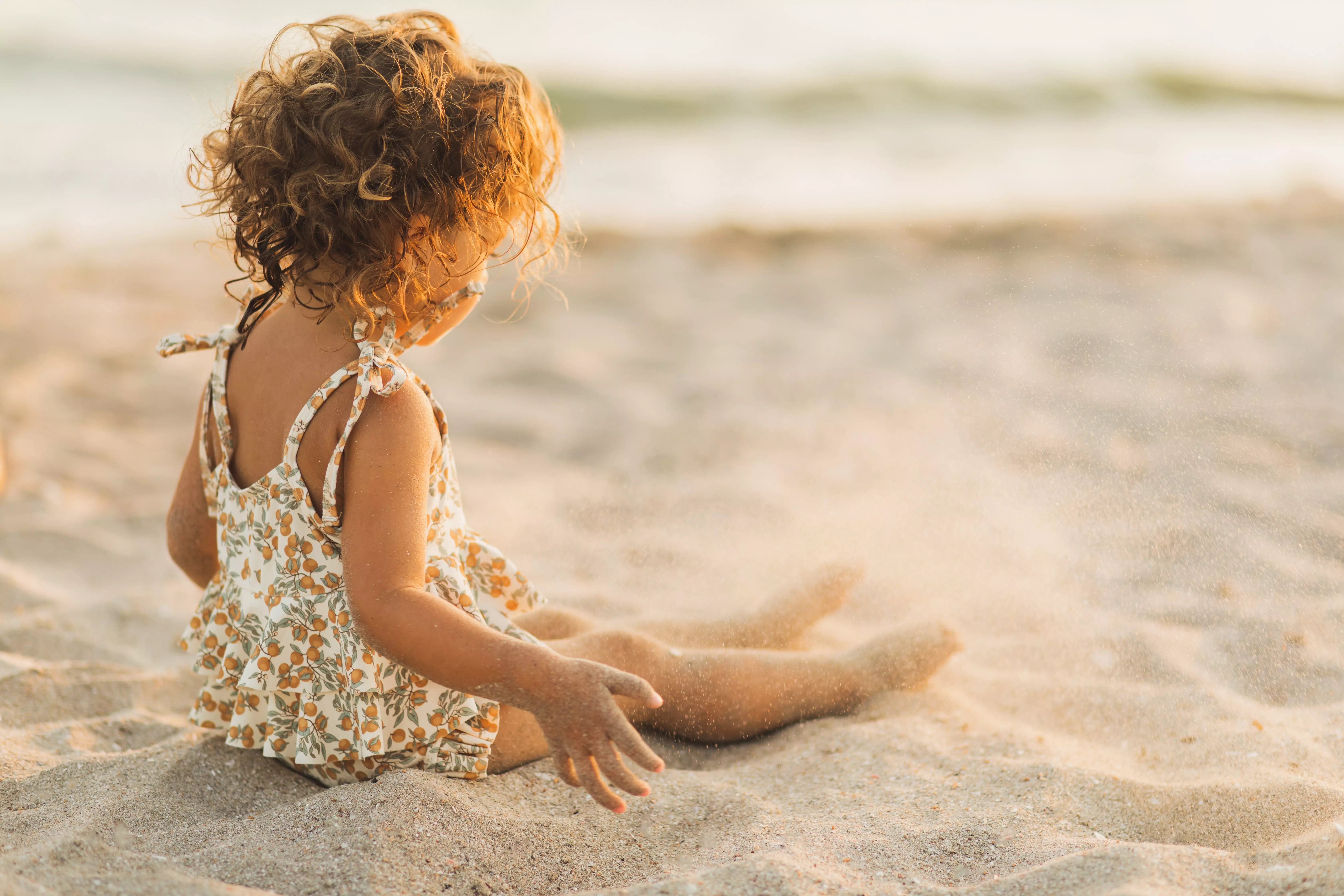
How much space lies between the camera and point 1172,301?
4.75 meters

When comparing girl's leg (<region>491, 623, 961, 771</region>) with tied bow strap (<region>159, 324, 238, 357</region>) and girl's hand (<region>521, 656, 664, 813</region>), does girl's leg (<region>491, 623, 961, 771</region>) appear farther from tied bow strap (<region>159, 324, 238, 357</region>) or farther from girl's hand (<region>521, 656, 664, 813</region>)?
tied bow strap (<region>159, 324, 238, 357</region>)

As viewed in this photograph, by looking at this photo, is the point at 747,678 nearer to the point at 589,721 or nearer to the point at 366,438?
the point at 589,721

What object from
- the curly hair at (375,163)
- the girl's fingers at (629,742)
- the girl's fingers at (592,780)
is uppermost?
the curly hair at (375,163)

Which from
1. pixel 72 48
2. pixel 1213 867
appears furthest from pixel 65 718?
pixel 72 48

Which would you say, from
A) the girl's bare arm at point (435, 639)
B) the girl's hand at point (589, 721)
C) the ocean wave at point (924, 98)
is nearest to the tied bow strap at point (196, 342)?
the girl's bare arm at point (435, 639)

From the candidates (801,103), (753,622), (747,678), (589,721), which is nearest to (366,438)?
(589,721)

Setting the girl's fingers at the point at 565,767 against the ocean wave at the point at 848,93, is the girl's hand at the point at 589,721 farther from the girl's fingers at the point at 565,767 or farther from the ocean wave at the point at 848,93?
the ocean wave at the point at 848,93

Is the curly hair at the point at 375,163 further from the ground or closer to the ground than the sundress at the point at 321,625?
further from the ground

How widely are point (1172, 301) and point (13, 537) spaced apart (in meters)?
4.43

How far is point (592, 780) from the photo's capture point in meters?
1.46

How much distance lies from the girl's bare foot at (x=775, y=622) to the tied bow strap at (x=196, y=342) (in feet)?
3.21

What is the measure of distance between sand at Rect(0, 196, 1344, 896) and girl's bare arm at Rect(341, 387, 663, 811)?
0.72 feet

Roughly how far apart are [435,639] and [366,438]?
0.31 metres

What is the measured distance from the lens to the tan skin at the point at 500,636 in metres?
1.47
